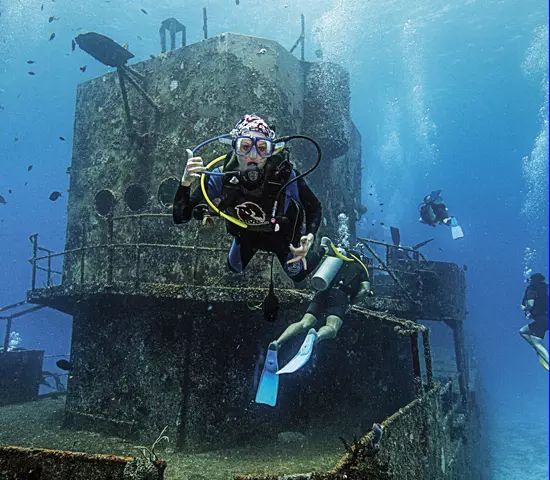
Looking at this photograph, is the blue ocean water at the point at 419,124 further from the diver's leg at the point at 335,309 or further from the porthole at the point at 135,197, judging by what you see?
the diver's leg at the point at 335,309

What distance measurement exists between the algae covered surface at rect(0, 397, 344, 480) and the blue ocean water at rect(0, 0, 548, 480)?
34.5ft

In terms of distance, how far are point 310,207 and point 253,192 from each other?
0.85 m

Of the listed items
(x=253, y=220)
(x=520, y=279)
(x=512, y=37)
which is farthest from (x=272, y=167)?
(x=520, y=279)

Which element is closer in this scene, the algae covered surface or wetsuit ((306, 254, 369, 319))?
the algae covered surface

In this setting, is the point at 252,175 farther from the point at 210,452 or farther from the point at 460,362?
the point at 460,362

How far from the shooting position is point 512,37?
147 feet

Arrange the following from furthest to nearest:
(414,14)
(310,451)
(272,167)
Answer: (414,14)
(310,451)
(272,167)

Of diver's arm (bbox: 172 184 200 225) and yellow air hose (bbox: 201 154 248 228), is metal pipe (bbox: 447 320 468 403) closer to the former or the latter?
yellow air hose (bbox: 201 154 248 228)

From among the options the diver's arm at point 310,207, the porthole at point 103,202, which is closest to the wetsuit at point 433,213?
the diver's arm at point 310,207

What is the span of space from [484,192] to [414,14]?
313 ft

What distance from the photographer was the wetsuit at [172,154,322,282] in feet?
12.4

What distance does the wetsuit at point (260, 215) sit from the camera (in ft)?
12.4

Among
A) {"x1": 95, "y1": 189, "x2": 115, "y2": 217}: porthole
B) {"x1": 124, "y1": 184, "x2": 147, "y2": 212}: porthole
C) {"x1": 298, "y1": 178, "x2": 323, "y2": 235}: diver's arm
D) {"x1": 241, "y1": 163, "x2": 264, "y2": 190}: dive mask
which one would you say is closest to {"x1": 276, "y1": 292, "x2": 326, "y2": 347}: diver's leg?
{"x1": 298, "y1": 178, "x2": 323, "y2": 235}: diver's arm

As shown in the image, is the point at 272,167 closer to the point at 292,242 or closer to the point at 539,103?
the point at 292,242
